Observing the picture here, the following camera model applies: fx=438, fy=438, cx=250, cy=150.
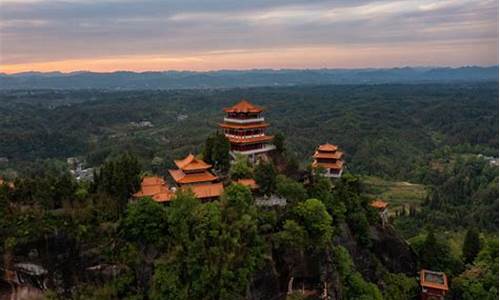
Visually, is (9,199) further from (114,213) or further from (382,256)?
(382,256)

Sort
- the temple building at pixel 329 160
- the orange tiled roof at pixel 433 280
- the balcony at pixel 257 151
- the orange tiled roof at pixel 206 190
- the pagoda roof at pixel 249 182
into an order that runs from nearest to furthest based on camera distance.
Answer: the orange tiled roof at pixel 206 190 < the pagoda roof at pixel 249 182 < the orange tiled roof at pixel 433 280 < the balcony at pixel 257 151 < the temple building at pixel 329 160

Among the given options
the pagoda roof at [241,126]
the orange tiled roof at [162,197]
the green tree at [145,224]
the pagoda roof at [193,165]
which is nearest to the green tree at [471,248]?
the pagoda roof at [241,126]

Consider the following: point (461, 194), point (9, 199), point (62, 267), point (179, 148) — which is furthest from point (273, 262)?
point (179, 148)

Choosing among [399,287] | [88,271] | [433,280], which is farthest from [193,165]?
[433,280]

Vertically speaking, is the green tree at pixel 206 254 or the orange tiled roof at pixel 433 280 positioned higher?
the green tree at pixel 206 254

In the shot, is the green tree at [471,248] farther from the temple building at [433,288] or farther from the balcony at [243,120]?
the balcony at [243,120]

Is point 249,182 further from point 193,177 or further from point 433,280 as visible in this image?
point 433,280
